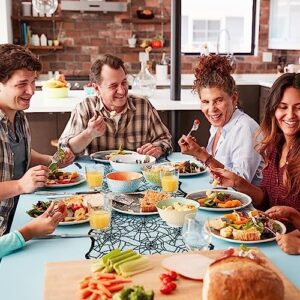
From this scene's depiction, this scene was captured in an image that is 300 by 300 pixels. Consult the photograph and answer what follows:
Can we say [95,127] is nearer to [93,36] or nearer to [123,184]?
[123,184]

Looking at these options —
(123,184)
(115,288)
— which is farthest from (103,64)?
(115,288)

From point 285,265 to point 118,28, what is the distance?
5519 mm

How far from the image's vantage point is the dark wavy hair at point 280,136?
201cm

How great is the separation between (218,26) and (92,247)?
5.75 meters

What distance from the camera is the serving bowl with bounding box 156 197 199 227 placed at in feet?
5.27

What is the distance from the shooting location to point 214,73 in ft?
7.77

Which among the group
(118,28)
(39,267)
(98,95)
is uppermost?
(118,28)

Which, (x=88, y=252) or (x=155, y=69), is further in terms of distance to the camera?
(x=155, y=69)

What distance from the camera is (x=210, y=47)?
21.9ft

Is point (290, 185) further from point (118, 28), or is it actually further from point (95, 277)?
point (118, 28)

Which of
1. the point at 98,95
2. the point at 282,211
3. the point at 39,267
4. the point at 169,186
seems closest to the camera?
the point at 39,267

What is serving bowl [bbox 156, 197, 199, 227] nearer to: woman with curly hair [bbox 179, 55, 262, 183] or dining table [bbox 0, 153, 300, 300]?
dining table [bbox 0, 153, 300, 300]

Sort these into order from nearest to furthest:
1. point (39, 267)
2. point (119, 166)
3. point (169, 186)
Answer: point (39, 267) < point (169, 186) < point (119, 166)

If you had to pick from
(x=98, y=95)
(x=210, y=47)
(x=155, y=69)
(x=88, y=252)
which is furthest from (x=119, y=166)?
(x=210, y=47)
